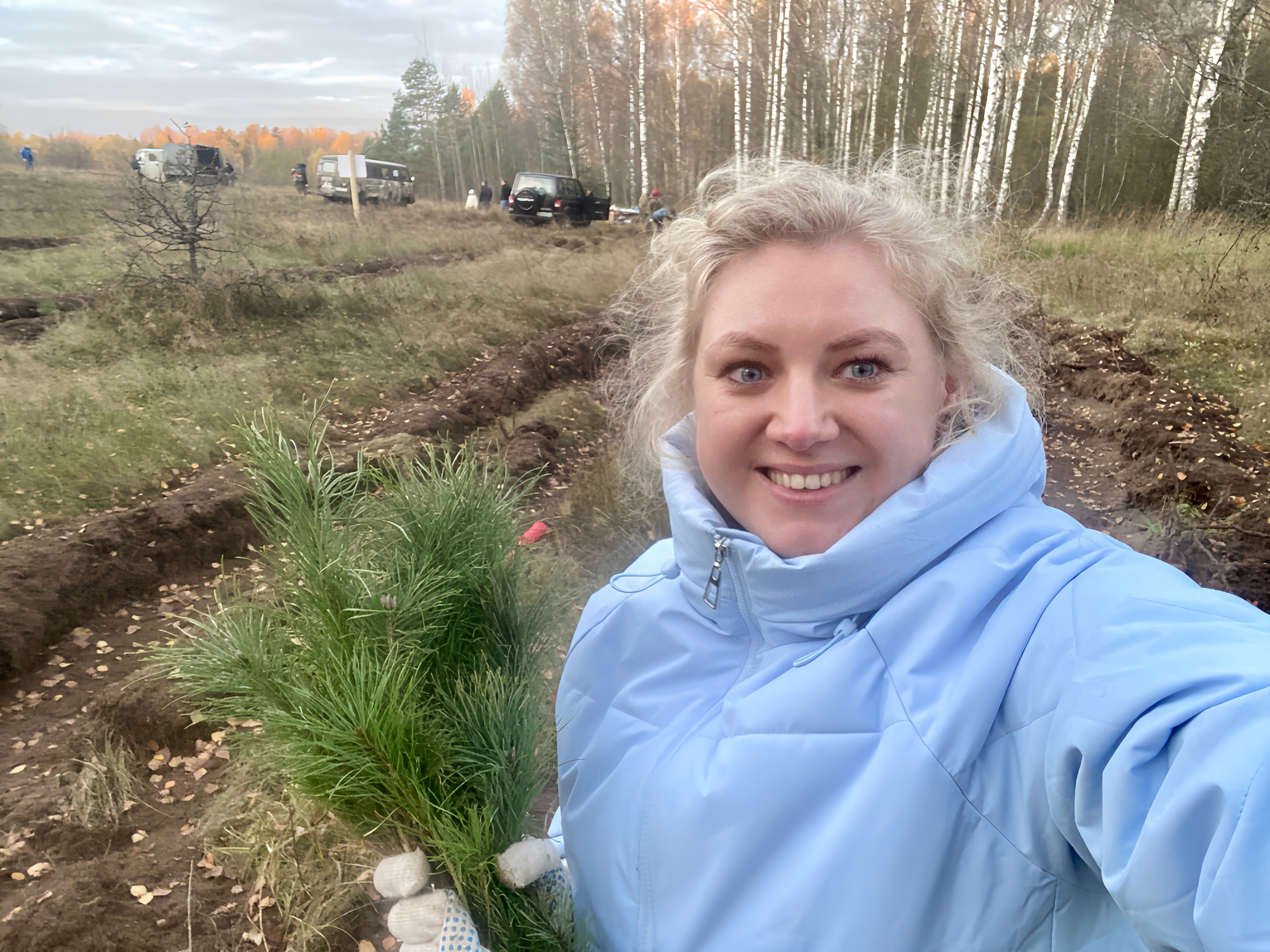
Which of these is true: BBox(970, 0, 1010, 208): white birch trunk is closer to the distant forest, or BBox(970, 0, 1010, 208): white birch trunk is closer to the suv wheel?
the distant forest

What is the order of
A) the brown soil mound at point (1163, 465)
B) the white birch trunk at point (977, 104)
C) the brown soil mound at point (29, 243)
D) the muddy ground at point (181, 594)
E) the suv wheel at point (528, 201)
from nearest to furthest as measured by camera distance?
1. the muddy ground at point (181, 594)
2. the brown soil mound at point (1163, 465)
3. the brown soil mound at point (29, 243)
4. the white birch trunk at point (977, 104)
5. the suv wheel at point (528, 201)

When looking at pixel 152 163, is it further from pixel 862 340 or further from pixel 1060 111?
pixel 1060 111

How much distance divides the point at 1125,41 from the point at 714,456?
2030cm

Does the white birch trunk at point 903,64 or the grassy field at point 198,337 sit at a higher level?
the white birch trunk at point 903,64

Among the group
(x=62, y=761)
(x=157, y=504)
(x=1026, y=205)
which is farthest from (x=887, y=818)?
(x=1026, y=205)

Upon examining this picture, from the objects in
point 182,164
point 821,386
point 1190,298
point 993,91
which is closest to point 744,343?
point 821,386

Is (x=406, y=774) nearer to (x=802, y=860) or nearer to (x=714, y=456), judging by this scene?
(x=802, y=860)

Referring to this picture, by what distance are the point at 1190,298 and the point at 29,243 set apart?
329 inches

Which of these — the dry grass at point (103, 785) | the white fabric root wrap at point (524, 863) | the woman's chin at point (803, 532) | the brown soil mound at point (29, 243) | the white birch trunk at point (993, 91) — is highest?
the white birch trunk at point (993, 91)

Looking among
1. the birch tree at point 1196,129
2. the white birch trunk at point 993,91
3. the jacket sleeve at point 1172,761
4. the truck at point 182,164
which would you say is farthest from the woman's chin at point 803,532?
the white birch trunk at point 993,91

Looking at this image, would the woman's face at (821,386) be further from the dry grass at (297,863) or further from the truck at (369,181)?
the truck at (369,181)

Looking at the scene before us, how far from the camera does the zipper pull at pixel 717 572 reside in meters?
Answer: 1.12

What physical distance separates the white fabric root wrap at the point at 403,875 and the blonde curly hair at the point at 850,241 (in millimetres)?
765

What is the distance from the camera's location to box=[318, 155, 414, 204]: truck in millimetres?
7652
